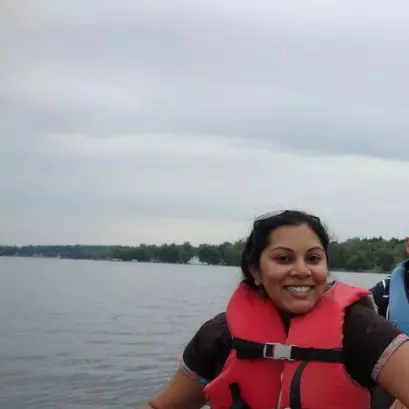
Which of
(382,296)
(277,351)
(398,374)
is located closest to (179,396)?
(277,351)

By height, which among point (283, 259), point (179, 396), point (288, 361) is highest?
point (283, 259)

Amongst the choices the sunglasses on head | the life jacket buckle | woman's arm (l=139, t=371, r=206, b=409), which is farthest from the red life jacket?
the sunglasses on head

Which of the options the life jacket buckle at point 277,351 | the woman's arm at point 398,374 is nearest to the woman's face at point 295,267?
the life jacket buckle at point 277,351

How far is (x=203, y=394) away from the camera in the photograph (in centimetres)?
301

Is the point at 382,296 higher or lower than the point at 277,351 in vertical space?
higher

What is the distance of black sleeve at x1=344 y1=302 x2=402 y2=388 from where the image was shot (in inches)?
96.2

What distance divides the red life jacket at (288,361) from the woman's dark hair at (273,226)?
21 cm

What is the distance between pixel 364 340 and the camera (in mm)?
2520

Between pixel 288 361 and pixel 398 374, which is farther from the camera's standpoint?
pixel 288 361

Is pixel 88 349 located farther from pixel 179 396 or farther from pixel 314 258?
pixel 314 258

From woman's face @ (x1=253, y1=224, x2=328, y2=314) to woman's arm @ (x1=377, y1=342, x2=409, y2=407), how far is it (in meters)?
0.44

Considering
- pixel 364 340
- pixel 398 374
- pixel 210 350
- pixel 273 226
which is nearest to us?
pixel 398 374

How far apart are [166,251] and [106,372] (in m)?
79.7

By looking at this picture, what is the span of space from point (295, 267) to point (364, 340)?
1.26ft
